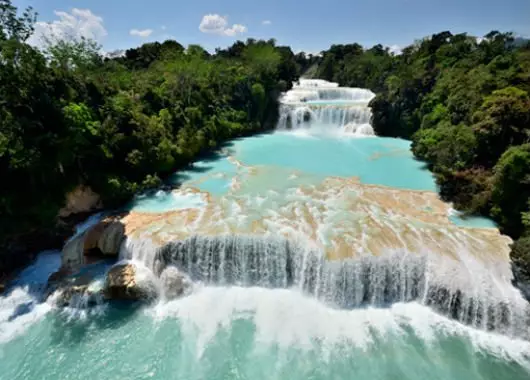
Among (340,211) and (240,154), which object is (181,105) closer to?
(240,154)

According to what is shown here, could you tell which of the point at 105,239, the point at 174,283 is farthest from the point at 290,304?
the point at 105,239

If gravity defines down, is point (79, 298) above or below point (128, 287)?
below

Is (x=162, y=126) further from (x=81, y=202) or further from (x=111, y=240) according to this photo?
(x=111, y=240)

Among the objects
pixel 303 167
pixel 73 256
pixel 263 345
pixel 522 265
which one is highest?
pixel 522 265

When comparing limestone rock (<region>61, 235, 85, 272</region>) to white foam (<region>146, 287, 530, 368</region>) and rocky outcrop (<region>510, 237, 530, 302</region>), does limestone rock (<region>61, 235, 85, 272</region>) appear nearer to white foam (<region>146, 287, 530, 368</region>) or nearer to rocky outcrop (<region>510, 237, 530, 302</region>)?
white foam (<region>146, 287, 530, 368</region>)

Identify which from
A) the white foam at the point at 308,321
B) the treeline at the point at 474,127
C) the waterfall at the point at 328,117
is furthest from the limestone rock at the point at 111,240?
the waterfall at the point at 328,117

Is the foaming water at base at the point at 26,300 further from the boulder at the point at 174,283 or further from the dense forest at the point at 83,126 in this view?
the boulder at the point at 174,283

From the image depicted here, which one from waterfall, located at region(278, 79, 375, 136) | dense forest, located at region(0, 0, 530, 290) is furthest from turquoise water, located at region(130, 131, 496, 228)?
waterfall, located at region(278, 79, 375, 136)
